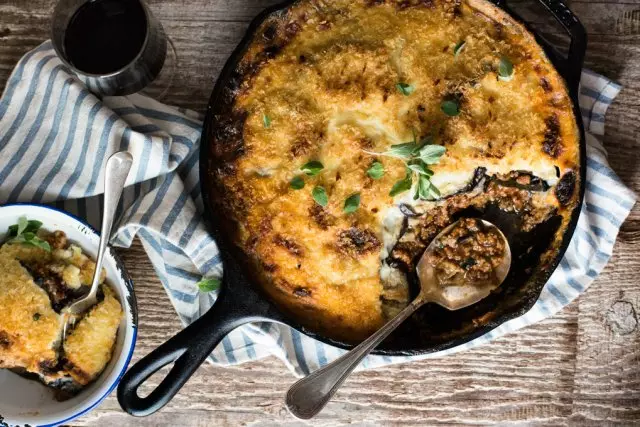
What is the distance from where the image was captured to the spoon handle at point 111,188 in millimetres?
2834

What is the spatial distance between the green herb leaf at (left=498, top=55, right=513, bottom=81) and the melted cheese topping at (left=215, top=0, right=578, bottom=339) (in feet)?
0.09

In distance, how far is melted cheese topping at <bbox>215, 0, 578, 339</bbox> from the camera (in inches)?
110

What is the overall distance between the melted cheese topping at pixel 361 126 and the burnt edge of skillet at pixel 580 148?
4 centimetres

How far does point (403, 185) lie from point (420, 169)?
0.10m

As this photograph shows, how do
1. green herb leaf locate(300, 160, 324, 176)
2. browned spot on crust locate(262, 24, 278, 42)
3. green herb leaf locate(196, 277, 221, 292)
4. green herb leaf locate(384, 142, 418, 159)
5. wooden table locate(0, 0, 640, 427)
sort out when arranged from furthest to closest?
wooden table locate(0, 0, 640, 427)
green herb leaf locate(196, 277, 221, 292)
browned spot on crust locate(262, 24, 278, 42)
green herb leaf locate(300, 160, 324, 176)
green herb leaf locate(384, 142, 418, 159)

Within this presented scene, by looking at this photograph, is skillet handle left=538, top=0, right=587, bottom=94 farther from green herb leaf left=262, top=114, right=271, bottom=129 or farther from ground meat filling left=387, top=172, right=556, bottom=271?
green herb leaf left=262, top=114, right=271, bottom=129

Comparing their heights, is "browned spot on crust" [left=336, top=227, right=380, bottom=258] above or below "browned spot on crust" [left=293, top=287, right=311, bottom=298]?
above

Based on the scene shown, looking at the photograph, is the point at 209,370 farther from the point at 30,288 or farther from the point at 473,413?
the point at 473,413

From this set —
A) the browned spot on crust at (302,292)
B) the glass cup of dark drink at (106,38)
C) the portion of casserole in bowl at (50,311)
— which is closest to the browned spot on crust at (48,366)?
the portion of casserole in bowl at (50,311)

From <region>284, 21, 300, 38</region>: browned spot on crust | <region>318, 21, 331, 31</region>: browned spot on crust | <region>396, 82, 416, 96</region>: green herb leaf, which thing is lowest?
<region>396, 82, 416, 96</region>: green herb leaf

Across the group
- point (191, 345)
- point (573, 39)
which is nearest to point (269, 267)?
point (191, 345)

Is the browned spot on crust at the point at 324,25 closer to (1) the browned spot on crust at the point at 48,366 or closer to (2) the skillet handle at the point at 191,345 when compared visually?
(2) the skillet handle at the point at 191,345

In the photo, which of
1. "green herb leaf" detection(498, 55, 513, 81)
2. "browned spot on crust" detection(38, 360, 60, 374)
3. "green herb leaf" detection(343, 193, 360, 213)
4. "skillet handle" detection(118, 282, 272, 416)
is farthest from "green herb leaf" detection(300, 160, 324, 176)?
"browned spot on crust" detection(38, 360, 60, 374)

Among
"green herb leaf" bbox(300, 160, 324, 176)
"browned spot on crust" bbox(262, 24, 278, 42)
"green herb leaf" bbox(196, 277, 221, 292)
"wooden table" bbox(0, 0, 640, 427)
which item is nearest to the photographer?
"green herb leaf" bbox(300, 160, 324, 176)
